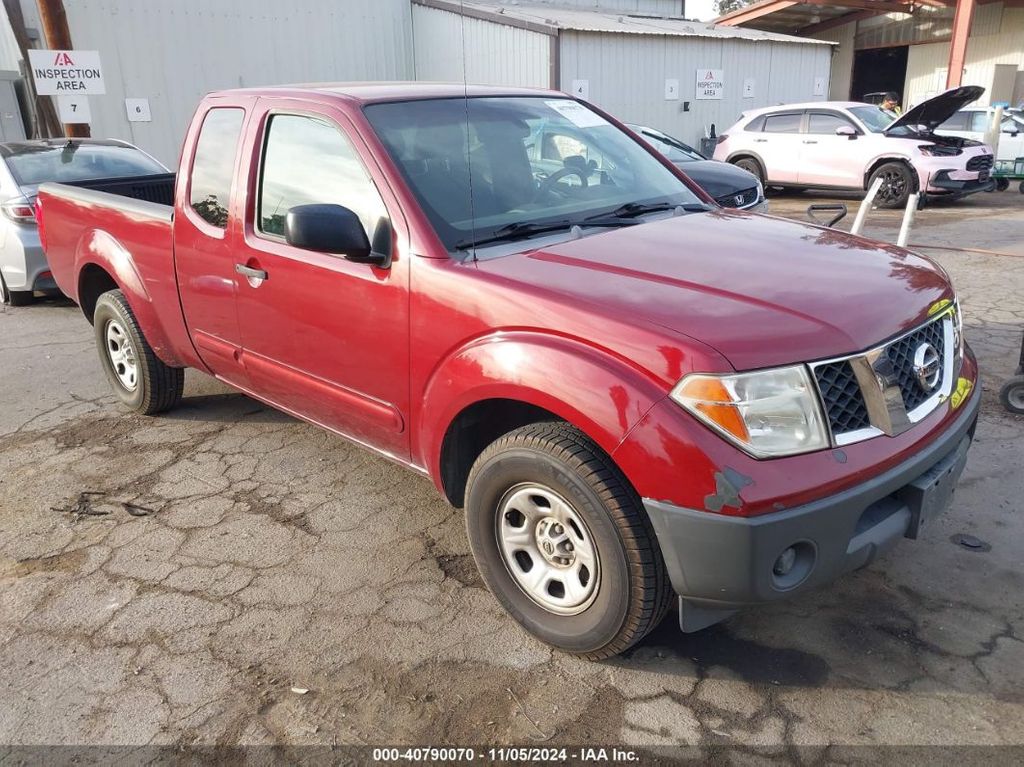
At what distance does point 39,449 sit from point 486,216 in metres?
3.18

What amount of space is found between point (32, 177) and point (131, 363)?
156 inches

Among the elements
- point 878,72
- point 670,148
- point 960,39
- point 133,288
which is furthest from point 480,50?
point 878,72

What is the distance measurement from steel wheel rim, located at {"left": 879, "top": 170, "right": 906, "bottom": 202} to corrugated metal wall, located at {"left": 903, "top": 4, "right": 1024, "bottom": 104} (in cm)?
1136

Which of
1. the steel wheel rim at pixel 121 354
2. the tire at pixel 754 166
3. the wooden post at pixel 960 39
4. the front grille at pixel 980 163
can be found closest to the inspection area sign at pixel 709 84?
the tire at pixel 754 166

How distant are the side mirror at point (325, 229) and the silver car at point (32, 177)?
5.12 metres

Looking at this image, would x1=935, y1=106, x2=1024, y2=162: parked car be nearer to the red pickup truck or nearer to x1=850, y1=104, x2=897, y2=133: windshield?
x1=850, y1=104, x2=897, y2=133: windshield

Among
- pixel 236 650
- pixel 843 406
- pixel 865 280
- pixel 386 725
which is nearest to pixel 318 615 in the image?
pixel 236 650

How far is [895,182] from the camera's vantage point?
13156mm

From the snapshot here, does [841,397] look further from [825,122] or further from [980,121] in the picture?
[980,121]

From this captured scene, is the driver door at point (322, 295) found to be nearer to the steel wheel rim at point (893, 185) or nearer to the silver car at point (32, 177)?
the silver car at point (32, 177)

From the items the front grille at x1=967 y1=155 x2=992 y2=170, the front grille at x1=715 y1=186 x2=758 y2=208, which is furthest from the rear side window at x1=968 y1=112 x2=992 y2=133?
the front grille at x1=715 y1=186 x2=758 y2=208

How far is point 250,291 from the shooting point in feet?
11.9

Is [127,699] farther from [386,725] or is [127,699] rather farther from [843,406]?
[843,406]

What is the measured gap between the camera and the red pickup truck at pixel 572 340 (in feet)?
7.45
